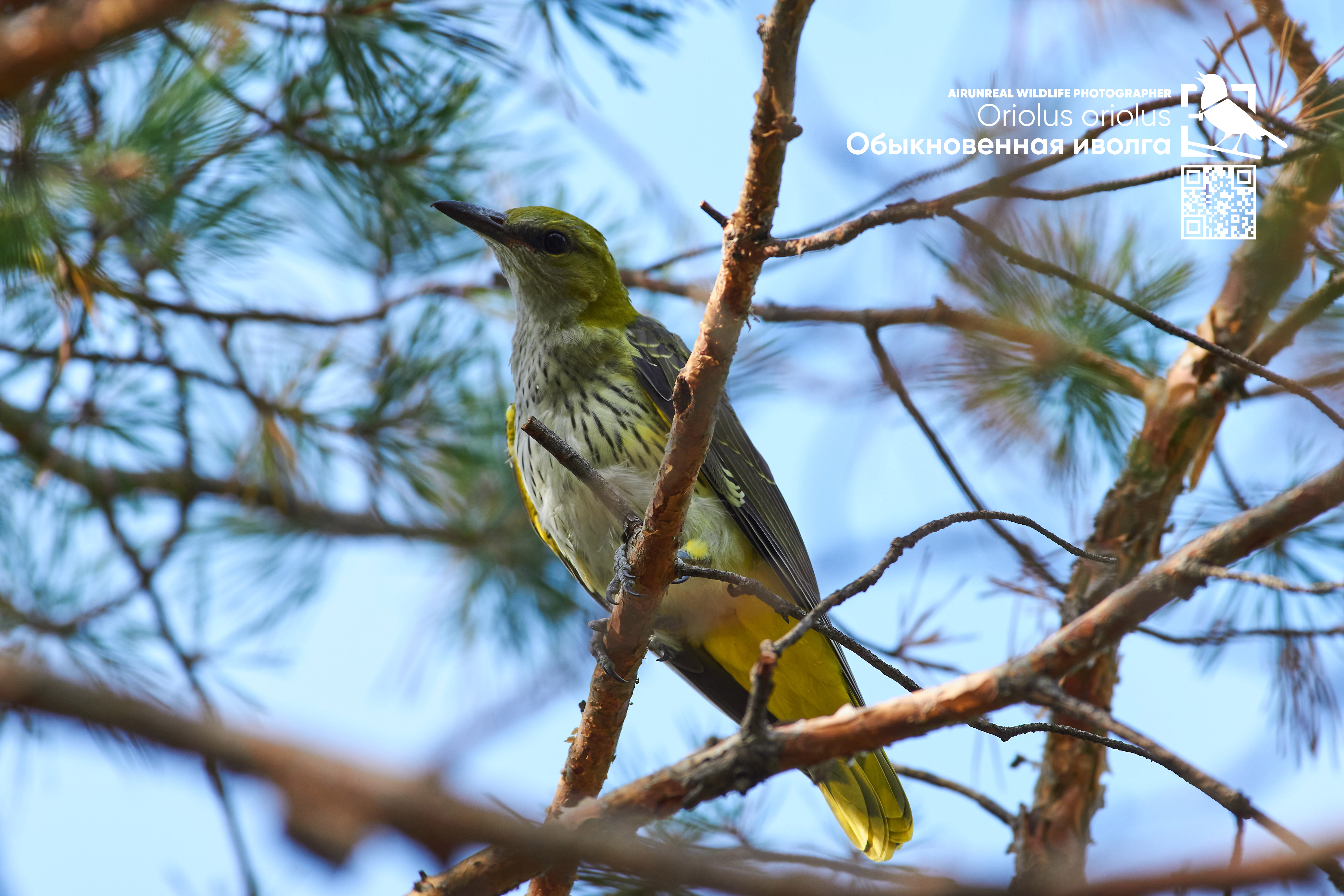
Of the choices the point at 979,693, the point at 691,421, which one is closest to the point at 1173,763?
the point at 979,693

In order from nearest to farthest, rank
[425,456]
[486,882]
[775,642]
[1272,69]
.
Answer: [775,642], [486,882], [1272,69], [425,456]

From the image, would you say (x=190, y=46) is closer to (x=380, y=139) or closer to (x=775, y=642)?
(x=380, y=139)

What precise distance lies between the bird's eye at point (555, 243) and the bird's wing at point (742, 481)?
0.41 m

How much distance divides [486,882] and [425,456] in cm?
265

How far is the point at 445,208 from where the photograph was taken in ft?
12.1

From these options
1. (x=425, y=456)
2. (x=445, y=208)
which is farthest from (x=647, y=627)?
(x=425, y=456)

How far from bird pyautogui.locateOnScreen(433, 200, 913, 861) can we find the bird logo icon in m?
1.71

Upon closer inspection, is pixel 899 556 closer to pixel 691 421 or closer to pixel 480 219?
pixel 691 421

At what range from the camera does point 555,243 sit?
154 inches

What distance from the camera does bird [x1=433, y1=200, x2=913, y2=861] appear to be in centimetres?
330

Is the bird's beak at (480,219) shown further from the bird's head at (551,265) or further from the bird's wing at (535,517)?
the bird's wing at (535,517)

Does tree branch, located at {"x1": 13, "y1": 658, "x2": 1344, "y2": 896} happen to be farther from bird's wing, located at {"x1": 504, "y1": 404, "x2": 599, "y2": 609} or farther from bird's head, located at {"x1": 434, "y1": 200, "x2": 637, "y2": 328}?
bird's head, located at {"x1": 434, "y1": 200, "x2": 637, "y2": 328}

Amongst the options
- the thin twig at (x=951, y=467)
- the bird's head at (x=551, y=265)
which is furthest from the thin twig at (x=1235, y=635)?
the bird's head at (x=551, y=265)

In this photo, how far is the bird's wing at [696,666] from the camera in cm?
368
